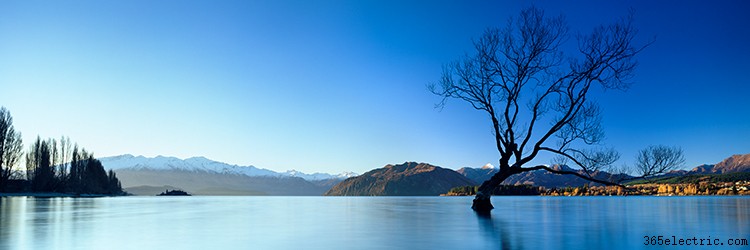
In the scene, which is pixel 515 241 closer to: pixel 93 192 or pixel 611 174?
pixel 611 174

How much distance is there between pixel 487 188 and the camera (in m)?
30.0

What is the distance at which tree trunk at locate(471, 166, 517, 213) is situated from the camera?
96.6ft

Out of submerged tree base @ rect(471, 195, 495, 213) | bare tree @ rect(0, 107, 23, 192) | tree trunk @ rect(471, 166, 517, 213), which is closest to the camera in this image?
tree trunk @ rect(471, 166, 517, 213)

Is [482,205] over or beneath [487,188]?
beneath

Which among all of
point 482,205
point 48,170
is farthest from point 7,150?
point 482,205

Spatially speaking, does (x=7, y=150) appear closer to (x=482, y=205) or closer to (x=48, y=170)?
(x=48, y=170)

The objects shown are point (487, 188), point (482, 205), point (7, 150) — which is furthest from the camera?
point (7, 150)

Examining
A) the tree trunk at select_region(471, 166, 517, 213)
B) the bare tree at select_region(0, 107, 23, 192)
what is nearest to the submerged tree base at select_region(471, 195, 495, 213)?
the tree trunk at select_region(471, 166, 517, 213)

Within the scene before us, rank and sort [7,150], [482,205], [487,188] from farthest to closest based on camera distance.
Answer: [7,150] → [482,205] → [487,188]

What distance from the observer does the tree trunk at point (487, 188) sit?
29.5 metres

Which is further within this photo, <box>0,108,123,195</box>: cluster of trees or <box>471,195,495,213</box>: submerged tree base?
<box>0,108,123,195</box>: cluster of trees

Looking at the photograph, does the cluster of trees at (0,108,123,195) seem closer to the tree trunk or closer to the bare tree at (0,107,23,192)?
the bare tree at (0,107,23,192)

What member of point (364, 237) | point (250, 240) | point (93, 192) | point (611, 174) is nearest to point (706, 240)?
point (364, 237)

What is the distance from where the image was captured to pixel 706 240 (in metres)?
13.3
